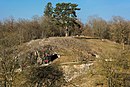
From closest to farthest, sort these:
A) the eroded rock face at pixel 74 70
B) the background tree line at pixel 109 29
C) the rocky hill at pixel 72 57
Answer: the rocky hill at pixel 72 57
the eroded rock face at pixel 74 70
the background tree line at pixel 109 29

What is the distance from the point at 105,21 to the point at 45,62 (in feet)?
129

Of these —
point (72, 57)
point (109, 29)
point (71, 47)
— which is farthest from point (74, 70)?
point (109, 29)

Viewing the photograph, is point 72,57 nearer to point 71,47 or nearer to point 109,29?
point 71,47

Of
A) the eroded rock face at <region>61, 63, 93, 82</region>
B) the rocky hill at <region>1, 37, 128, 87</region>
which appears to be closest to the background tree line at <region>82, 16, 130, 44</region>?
the rocky hill at <region>1, 37, 128, 87</region>

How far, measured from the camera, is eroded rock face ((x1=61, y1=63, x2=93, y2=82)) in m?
36.5

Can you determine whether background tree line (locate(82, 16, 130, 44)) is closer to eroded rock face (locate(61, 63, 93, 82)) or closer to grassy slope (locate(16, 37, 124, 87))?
grassy slope (locate(16, 37, 124, 87))

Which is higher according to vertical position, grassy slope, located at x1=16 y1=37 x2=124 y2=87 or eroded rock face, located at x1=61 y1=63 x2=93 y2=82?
grassy slope, located at x1=16 y1=37 x2=124 y2=87

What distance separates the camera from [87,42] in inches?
→ 2287

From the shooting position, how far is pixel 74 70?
124 feet

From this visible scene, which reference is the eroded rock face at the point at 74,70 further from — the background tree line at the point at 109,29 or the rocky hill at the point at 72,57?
the background tree line at the point at 109,29

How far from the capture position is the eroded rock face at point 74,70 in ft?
120

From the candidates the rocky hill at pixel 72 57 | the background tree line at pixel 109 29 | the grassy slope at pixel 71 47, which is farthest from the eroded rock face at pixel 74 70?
the background tree line at pixel 109 29

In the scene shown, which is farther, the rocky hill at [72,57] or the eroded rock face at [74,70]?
the eroded rock face at [74,70]

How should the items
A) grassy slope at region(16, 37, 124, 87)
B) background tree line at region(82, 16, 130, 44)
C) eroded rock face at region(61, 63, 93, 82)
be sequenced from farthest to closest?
background tree line at region(82, 16, 130, 44) → grassy slope at region(16, 37, 124, 87) → eroded rock face at region(61, 63, 93, 82)
